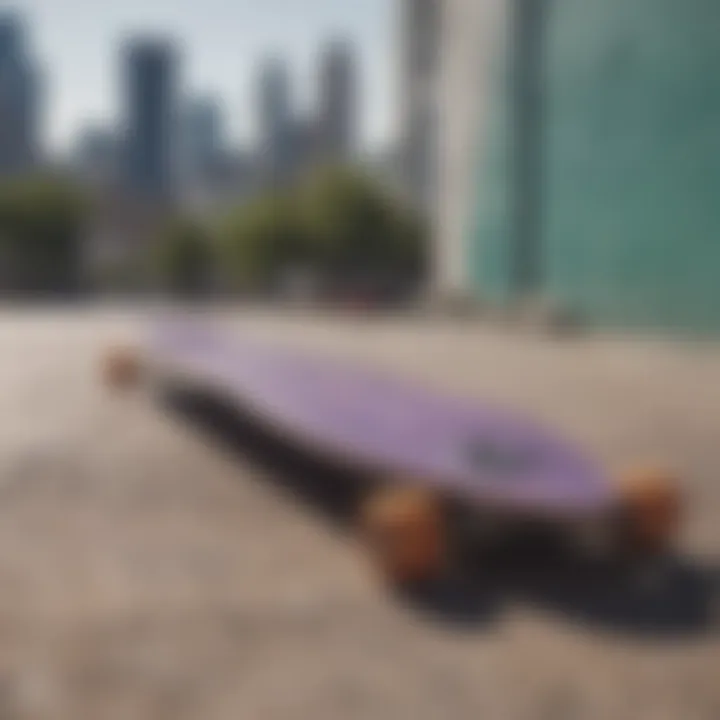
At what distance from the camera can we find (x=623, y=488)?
3391 millimetres

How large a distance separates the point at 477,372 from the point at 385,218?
57.0 feet

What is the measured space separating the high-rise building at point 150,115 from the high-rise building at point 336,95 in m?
15.3

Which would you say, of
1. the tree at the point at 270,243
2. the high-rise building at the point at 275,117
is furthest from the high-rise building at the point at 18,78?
the tree at the point at 270,243

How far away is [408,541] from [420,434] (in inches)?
25.6

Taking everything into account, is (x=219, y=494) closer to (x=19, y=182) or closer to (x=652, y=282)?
(x=652, y=282)

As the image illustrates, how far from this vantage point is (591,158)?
39.1ft

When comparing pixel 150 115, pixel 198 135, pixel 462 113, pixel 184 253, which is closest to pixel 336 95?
pixel 150 115

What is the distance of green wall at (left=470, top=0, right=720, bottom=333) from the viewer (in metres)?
10.2

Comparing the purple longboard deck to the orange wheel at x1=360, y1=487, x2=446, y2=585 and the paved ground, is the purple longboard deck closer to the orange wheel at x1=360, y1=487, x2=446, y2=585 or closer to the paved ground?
the orange wheel at x1=360, y1=487, x2=446, y2=585

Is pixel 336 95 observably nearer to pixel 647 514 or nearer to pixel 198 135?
pixel 198 135

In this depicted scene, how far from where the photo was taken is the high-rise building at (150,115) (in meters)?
102

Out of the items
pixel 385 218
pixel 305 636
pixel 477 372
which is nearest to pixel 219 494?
pixel 305 636

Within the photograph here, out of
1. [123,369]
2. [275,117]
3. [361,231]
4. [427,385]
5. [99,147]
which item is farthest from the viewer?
[99,147]

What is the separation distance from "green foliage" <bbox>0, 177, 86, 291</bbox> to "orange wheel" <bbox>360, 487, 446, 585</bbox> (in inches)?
909
